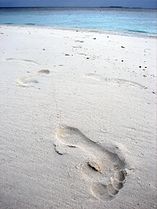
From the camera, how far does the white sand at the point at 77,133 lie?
2416 millimetres

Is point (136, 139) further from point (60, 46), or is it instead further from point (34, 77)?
point (60, 46)

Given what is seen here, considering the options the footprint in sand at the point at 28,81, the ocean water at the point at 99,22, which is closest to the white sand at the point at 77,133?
the footprint in sand at the point at 28,81

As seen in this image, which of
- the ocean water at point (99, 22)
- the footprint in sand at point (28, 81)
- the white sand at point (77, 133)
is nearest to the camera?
the white sand at point (77, 133)

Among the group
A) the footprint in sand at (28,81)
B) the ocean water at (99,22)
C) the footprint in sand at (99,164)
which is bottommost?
the ocean water at (99,22)

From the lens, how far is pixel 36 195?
7.82 ft

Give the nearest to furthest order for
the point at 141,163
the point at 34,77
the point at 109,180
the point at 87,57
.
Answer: the point at 109,180 < the point at 141,163 < the point at 34,77 < the point at 87,57

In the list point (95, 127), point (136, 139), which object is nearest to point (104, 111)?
point (95, 127)

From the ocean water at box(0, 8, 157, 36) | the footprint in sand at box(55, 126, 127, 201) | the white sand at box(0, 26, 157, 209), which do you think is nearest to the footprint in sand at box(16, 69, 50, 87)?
the white sand at box(0, 26, 157, 209)

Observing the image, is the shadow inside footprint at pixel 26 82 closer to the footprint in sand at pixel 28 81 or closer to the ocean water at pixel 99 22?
the footprint in sand at pixel 28 81

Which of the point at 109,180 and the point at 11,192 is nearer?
the point at 11,192

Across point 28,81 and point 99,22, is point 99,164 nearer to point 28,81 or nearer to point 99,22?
point 28,81

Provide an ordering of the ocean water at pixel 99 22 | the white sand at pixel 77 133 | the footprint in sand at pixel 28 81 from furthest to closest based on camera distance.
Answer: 1. the ocean water at pixel 99 22
2. the footprint in sand at pixel 28 81
3. the white sand at pixel 77 133

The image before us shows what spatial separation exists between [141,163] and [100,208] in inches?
24.3

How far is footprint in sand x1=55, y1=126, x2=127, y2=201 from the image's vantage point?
2475 mm
